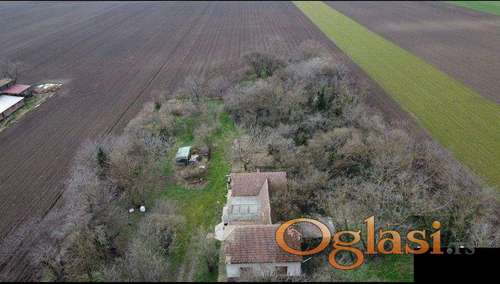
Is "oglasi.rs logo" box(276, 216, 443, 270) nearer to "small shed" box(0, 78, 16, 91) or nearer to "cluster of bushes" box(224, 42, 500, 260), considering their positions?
"cluster of bushes" box(224, 42, 500, 260)

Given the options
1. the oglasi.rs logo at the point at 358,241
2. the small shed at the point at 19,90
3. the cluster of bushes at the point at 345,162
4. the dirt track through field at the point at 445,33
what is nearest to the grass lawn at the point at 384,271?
the oglasi.rs logo at the point at 358,241

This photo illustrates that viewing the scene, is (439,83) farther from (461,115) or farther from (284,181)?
(284,181)

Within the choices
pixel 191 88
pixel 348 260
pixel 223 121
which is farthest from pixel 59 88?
pixel 348 260

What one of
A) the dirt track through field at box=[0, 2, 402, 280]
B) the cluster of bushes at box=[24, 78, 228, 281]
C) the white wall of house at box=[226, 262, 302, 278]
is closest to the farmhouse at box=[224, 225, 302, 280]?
the white wall of house at box=[226, 262, 302, 278]

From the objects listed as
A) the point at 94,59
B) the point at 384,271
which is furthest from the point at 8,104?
the point at 384,271

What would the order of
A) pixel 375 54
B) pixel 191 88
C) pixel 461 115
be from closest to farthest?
1. pixel 461 115
2. pixel 191 88
3. pixel 375 54

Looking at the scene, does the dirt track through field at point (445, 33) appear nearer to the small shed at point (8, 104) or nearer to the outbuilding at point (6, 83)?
the small shed at point (8, 104)

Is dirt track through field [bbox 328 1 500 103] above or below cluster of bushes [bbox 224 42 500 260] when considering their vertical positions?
above
